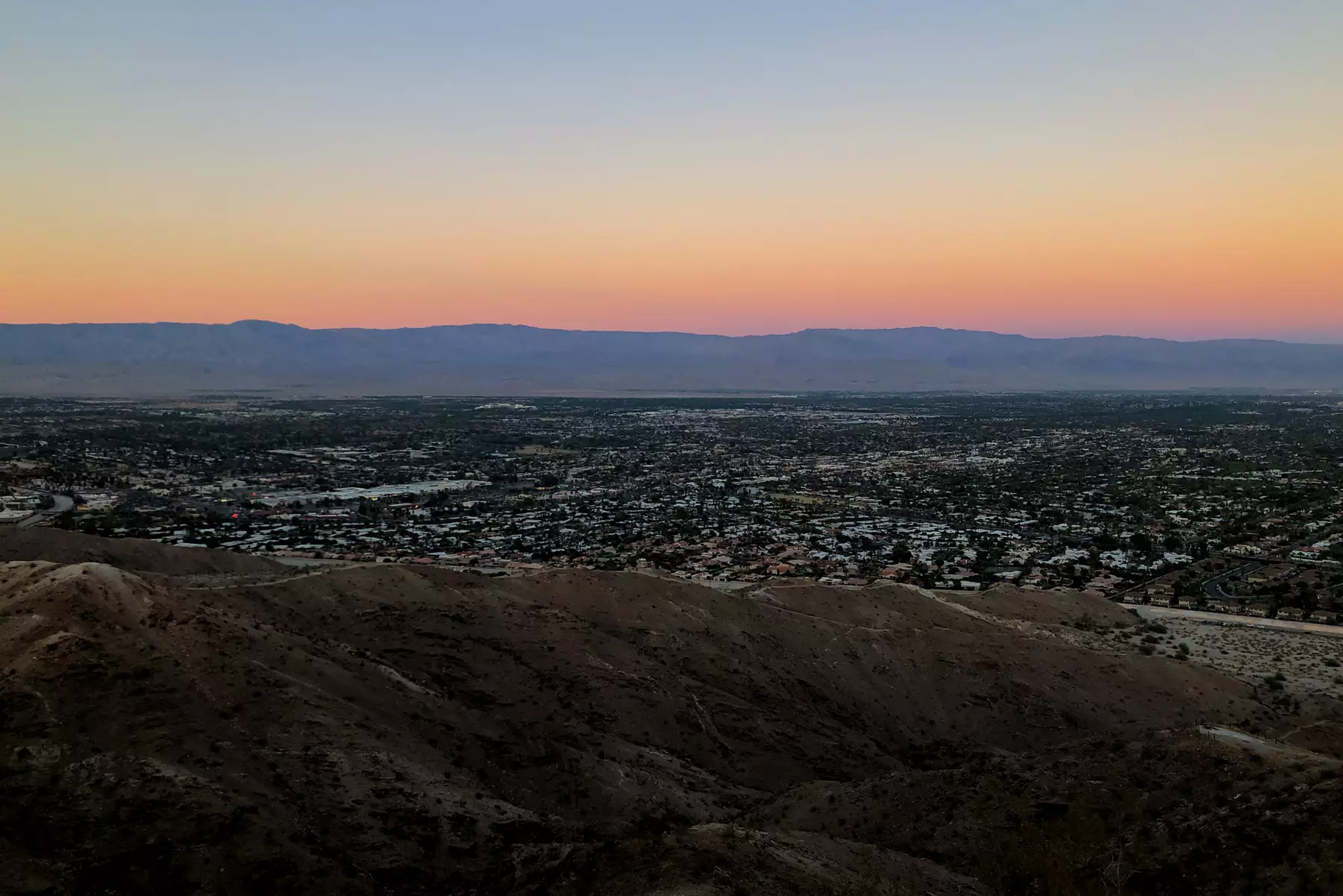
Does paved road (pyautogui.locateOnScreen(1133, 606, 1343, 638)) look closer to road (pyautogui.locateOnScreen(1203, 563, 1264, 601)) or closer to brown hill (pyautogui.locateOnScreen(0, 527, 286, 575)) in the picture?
road (pyautogui.locateOnScreen(1203, 563, 1264, 601))

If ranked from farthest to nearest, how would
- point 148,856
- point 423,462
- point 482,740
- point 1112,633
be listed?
point 423,462, point 1112,633, point 482,740, point 148,856

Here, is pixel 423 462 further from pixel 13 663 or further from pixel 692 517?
pixel 13 663

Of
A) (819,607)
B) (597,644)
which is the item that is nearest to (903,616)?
(819,607)

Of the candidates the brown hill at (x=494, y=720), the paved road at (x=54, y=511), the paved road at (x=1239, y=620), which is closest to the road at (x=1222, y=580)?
the paved road at (x=1239, y=620)

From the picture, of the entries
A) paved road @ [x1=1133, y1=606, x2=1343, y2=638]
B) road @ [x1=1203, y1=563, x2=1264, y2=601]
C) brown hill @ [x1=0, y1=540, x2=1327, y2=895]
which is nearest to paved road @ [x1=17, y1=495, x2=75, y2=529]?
brown hill @ [x1=0, y1=540, x2=1327, y2=895]

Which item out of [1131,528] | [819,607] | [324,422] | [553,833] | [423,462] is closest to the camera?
[553,833]

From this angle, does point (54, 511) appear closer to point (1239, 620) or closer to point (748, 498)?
point (748, 498)
